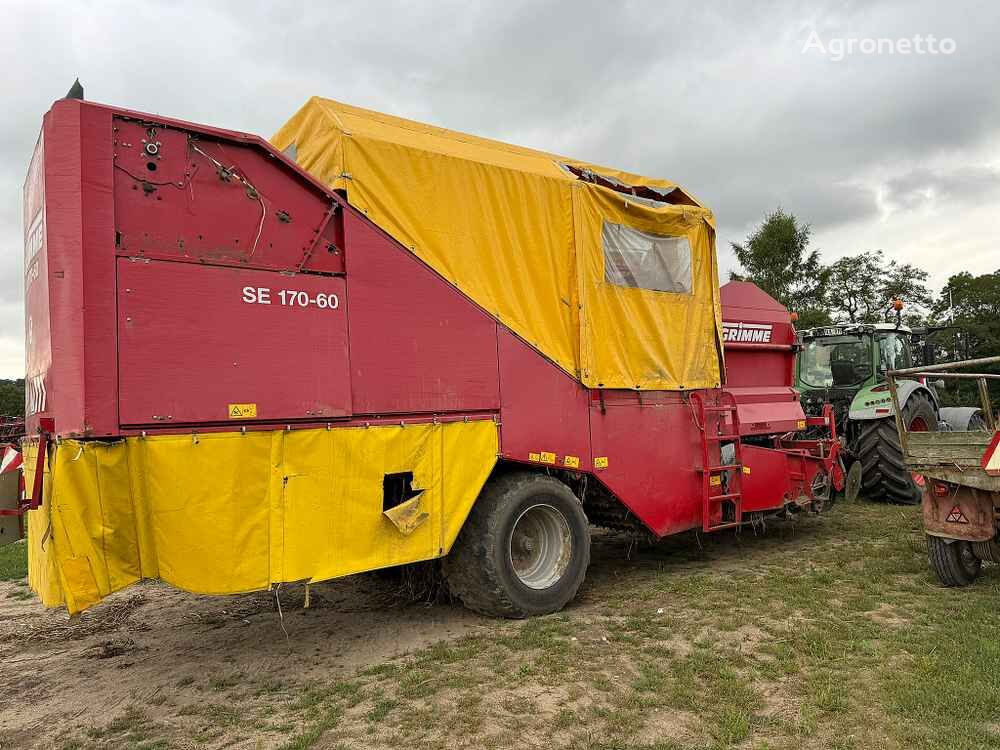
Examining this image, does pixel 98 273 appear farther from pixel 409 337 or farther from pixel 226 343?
pixel 409 337

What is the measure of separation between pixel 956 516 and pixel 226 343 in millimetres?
5421

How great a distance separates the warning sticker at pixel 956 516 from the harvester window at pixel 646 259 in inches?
113

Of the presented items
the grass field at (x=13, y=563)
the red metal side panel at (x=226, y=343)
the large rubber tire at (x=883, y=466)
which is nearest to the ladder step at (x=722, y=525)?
the red metal side panel at (x=226, y=343)

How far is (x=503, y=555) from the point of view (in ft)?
17.2

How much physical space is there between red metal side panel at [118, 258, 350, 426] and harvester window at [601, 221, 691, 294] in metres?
2.64

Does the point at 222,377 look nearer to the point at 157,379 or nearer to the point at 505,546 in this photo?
the point at 157,379

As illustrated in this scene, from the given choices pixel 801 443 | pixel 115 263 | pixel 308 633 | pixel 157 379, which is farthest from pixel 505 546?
pixel 801 443

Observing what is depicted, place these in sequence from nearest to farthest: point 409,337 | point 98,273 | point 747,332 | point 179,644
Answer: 1. point 98,273
2. point 409,337
3. point 179,644
4. point 747,332

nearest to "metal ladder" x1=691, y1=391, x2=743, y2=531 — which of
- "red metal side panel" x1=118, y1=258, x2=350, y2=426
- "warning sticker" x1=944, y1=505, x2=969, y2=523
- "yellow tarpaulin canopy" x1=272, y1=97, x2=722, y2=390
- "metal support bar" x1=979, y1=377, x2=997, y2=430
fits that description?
"yellow tarpaulin canopy" x1=272, y1=97, x2=722, y2=390

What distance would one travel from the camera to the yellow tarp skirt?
3.84 m

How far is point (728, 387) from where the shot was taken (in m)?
7.95

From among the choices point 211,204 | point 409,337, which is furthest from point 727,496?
point 211,204

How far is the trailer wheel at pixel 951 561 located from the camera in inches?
224

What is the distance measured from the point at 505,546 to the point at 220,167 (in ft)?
10.3
